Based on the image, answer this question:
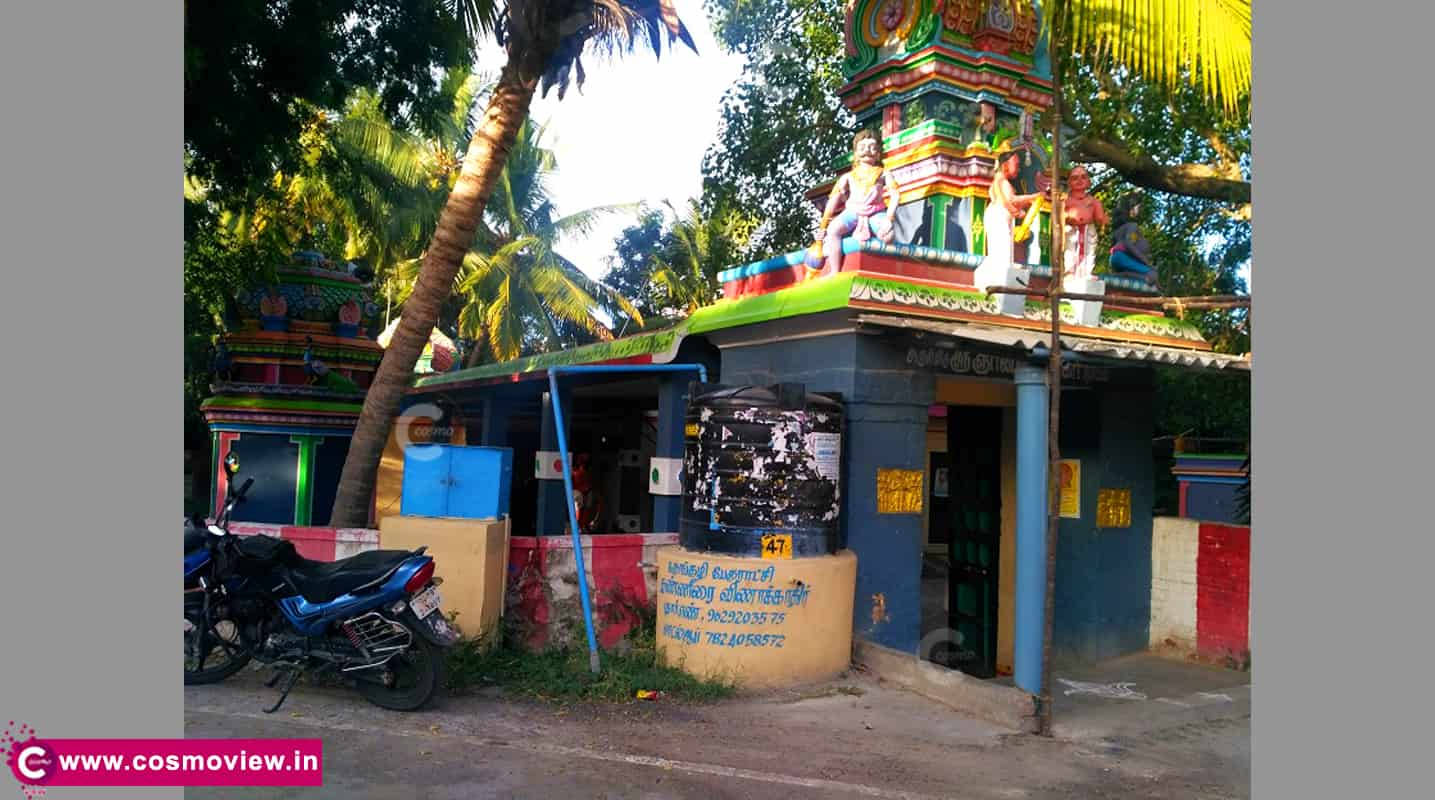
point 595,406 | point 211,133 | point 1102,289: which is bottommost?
point 595,406

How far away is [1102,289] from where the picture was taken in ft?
30.6

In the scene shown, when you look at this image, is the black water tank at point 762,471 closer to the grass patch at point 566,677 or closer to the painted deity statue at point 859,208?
the grass patch at point 566,677

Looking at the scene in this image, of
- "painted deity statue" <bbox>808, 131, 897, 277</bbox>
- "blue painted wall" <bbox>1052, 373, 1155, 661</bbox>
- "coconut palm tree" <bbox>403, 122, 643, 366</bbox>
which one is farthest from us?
"coconut palm tree" <bbox>403, 122, 643, 366</bbox>

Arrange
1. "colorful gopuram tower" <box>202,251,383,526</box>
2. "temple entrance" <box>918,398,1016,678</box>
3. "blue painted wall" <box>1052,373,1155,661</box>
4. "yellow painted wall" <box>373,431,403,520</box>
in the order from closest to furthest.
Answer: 1. "blue painted wall" <box>1052,373,1155,661</box>
2. "temple entrance" <box>918,398,1016,678</box>
3. "colorful gopuram tower" <box>202,251,383,526</box>
4. "yellow painted wall" <box>373,431,403,520</box>

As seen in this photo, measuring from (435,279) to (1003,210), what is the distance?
4920mm

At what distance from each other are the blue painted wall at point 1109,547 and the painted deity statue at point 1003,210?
5.17ft

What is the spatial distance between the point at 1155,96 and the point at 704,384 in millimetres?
9691

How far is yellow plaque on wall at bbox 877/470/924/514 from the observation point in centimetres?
781

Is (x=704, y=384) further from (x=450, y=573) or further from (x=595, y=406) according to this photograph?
(x=595, y=406)

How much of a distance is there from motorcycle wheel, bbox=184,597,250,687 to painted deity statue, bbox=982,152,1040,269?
622cm

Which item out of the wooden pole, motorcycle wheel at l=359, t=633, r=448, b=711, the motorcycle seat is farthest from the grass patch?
the wooden pole

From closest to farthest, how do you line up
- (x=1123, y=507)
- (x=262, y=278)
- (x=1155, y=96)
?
(x=1123, y=507) < (x=262, y=278) < (x=1155, y=96)

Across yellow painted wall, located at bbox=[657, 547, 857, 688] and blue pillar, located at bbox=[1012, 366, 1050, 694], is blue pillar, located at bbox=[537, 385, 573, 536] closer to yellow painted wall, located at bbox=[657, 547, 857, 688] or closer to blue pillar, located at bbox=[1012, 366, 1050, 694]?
yellow painted wall, located at bbox=[657, 547, 857, 688]

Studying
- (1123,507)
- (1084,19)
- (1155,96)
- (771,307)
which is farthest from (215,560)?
(1155,96)
